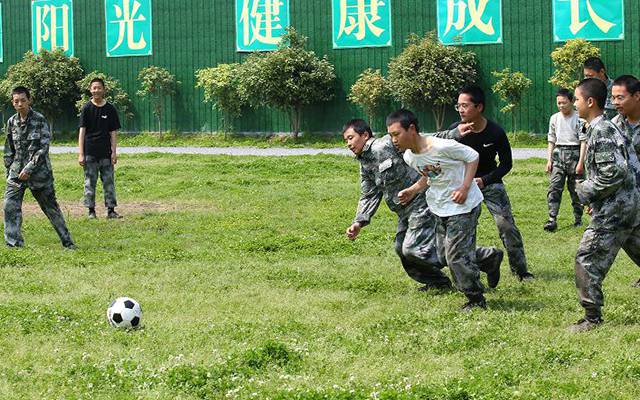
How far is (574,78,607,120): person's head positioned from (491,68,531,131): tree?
1737 cm

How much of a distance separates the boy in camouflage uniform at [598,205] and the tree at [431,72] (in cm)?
1775

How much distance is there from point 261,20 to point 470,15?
19.8 ft

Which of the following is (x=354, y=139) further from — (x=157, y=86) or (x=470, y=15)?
(x=157, y=86)

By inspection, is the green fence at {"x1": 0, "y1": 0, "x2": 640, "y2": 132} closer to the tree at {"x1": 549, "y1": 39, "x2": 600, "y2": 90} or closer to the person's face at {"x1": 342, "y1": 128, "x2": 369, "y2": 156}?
the tree at {"x1": 549, "y1": 39, "x2": 600, "y2": 90}

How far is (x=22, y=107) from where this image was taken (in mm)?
12422

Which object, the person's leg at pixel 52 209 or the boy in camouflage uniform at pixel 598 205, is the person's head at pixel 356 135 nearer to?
the boy in camouflage uniform at pixel 598 205

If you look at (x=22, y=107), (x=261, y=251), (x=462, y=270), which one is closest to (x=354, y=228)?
(x=462, y=270)

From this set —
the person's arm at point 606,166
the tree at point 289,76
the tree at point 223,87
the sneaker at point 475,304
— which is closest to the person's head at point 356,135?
the sneaker at point 475,304

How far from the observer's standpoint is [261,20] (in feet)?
97.0

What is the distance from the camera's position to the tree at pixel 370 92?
26969mm

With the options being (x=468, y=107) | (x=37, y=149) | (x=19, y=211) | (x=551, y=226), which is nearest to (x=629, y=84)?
(x=468, y=107)

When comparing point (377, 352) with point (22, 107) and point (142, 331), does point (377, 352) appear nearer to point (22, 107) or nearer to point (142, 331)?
point (142, 331)

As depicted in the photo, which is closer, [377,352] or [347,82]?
[377,352]

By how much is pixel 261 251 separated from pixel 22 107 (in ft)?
10.5
